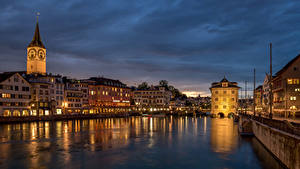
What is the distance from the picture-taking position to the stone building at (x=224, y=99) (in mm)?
142750

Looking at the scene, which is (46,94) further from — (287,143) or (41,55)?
(287,143)

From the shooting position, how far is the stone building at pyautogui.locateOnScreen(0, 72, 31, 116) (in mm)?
90125

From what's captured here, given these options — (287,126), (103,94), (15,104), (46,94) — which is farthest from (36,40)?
(287,126)

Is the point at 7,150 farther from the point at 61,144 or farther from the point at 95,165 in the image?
the point at 95,165

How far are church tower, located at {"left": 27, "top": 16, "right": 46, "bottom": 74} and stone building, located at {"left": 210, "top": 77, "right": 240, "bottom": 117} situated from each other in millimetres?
83594

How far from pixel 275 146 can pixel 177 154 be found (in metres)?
13.5

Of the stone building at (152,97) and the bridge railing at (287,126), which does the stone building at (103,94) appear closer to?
the stone building at (152,97)

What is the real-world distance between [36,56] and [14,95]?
148 feet

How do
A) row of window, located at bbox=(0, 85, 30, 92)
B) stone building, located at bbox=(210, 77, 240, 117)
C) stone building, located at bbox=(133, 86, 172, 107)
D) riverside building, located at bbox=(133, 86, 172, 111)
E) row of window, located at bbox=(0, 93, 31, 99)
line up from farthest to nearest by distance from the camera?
1. stone building, located at bbox=(133, 86, 172, 107)
2. riverside building, located at bbox=(133, 86, 172, 111)
3. stone building, located at bbox=(210, 77, 240, 117)
4. row of window, located at bbox=(0, 85, 30, 92)
5. row of window, located at bbox=(0, 93, 31, 99)

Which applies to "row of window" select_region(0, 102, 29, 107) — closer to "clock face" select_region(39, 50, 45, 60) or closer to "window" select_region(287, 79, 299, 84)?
"clock face" select_region(39, 50, 45, 60)

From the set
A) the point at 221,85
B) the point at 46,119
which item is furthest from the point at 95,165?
the point at 221,85

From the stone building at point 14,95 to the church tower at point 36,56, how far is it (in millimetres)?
37160

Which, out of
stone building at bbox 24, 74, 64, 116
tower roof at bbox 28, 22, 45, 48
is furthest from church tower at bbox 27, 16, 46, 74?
stone building at bbox 24, 74, 64, 116

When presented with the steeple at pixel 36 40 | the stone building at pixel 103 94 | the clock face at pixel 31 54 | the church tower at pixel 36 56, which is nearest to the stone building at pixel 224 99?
the stone building at pixel 103 94
